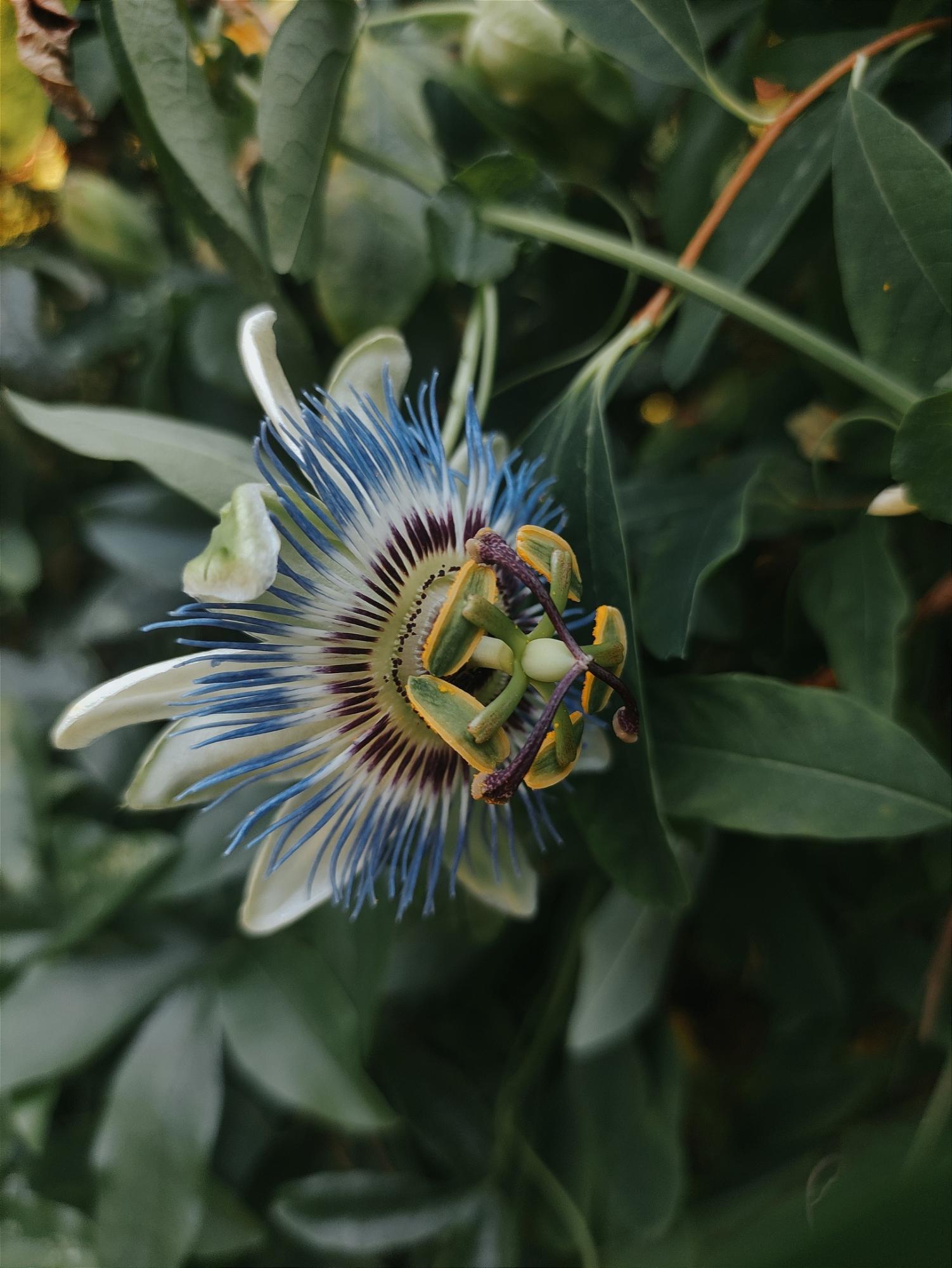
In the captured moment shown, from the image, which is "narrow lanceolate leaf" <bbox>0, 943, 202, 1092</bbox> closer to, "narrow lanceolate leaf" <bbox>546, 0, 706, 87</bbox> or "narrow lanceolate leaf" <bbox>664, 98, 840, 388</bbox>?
"narrow lanceolate leaf" <bbox>664, 98, 840, 388</bbox>

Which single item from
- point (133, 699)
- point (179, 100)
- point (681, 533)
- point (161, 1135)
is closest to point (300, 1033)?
point (161, 1135)

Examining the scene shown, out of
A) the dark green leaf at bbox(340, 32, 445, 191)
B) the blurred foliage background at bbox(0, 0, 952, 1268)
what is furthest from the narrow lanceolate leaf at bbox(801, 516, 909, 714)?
the dark green leaf at bbox(340, 32, 445, 191)

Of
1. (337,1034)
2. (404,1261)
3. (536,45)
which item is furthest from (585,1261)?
(536,45)

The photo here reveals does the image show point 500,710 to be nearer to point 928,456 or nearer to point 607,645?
point 607,645

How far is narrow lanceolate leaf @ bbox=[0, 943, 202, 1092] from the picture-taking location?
2.76 feet

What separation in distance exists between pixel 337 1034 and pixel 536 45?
0.80 metres

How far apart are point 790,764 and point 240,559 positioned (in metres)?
0.39

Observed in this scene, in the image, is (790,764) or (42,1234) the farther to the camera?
(42,1234)

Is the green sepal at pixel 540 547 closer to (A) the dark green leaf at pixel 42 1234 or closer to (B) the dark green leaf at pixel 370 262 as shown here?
(B) the dark green leaf at pixel 370 262

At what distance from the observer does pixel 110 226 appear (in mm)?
968

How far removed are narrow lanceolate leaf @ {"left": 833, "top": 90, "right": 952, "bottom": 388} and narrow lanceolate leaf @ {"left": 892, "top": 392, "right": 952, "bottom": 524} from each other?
8 cm

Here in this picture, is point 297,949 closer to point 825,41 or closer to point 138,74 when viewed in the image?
point 138,74

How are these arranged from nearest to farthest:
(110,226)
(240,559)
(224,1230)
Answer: (240,559), (224,1230), (110,226)

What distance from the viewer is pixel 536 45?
2.49ft
